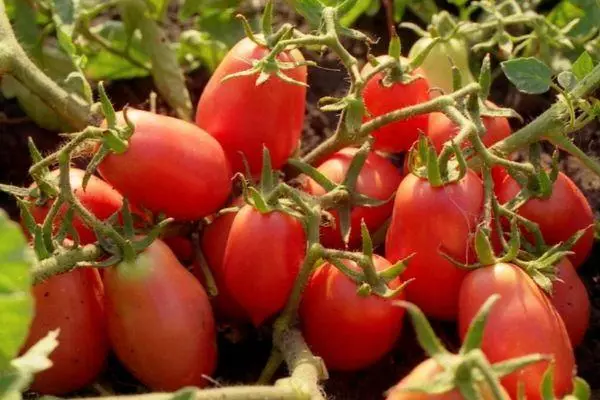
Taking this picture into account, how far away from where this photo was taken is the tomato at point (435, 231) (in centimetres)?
140

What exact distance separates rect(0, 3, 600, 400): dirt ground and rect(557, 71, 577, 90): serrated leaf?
39 centimetres

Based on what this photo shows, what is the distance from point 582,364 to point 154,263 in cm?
68

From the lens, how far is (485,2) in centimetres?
183

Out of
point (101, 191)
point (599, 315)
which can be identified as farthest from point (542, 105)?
point (101, 191)

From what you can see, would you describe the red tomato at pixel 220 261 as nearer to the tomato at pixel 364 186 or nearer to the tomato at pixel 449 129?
the tomato at pixel 364 186

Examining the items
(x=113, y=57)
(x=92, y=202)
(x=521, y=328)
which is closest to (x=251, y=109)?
(x=92, y=202)

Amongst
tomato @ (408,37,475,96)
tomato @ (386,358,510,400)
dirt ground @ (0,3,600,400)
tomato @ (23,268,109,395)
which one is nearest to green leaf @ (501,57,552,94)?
tomato @ (408,37,475,96)

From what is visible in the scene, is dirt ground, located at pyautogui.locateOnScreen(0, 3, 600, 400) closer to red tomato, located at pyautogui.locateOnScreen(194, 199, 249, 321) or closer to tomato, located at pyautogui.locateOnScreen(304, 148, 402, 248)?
red tomato, located at pyautogui.locateOnScreen(194, 199, 249, 321)

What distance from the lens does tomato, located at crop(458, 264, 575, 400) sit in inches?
50.3

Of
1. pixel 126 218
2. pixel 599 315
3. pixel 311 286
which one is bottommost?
pixel 599 315

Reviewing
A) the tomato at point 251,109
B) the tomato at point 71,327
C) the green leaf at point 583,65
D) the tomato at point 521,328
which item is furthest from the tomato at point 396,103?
the tomato at point 71,327

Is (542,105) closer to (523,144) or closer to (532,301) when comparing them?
(523,144)

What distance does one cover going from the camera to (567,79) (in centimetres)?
149

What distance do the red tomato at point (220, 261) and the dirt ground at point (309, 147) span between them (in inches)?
1.6
